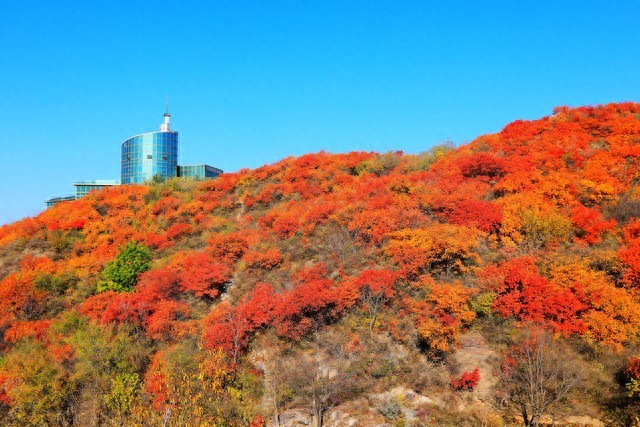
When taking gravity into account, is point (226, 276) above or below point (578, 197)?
below

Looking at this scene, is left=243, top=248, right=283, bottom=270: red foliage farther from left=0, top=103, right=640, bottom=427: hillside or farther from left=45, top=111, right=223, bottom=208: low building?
left=45, top=111, right=223, bottom=208: low building

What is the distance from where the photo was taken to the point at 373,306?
28.0 metres

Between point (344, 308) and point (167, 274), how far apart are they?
17.6 meters

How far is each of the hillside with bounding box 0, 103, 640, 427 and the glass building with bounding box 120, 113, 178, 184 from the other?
62169 mm

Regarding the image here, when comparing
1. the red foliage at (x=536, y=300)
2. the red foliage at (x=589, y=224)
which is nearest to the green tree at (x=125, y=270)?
the red foliage at (x=536, y=300)

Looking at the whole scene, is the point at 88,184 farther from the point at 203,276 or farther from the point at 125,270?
the point at 203,276

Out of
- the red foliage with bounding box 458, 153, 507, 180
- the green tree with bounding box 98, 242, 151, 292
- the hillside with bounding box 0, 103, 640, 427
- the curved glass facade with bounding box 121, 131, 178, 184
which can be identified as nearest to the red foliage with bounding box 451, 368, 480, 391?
the hillside with bounding box 0, 103, 640, 427

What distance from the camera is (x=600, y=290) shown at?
23641mm

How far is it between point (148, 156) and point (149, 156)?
262mm

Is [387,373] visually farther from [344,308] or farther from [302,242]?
[302,242]

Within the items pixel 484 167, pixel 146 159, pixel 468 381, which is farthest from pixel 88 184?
pixel 468 381

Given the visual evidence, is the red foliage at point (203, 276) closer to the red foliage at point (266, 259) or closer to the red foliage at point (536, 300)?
the red foliage at point (266, 259)

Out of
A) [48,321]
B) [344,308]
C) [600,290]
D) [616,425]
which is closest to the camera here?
[616,425]

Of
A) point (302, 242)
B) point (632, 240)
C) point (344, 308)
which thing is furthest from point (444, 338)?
point (302, 242)
